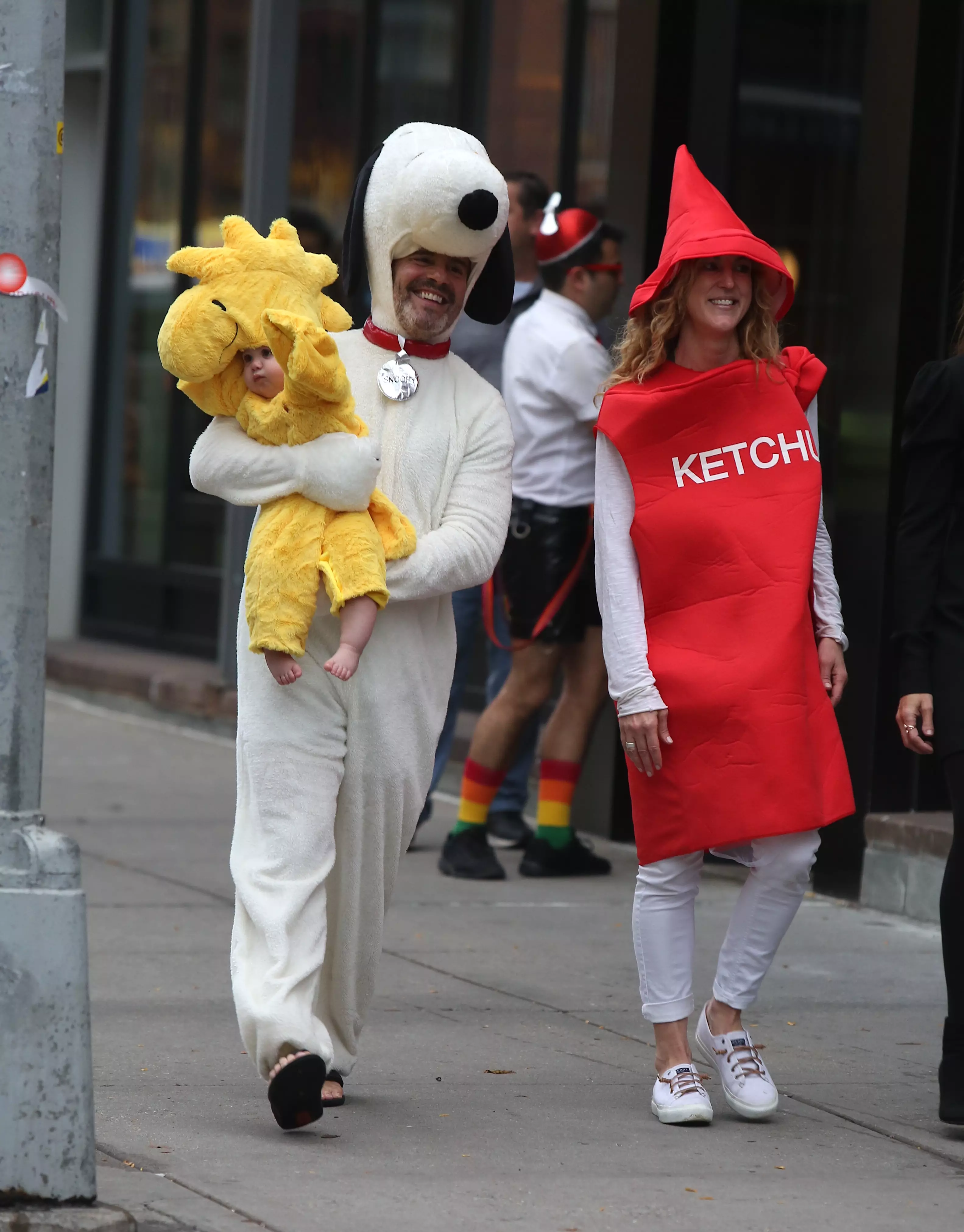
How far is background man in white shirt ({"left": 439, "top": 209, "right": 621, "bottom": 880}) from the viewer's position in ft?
23.9

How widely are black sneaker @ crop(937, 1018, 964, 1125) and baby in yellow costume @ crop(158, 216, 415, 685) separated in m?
1.53

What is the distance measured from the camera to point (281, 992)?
166 inches

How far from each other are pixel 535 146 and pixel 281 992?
6368 mm

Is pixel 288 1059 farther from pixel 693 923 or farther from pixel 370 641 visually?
pixel 693 923

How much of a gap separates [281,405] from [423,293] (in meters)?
0.45

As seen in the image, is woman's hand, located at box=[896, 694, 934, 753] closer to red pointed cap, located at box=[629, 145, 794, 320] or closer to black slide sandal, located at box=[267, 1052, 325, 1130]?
red pointed cap, located at box=[629, 145, 794, 320]

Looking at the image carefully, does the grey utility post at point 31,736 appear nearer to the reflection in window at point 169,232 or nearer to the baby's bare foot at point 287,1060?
the baby's bare foot at point 287,1060

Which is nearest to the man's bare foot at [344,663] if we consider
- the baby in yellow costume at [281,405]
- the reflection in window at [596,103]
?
the baby in yellow costume at [281,405]

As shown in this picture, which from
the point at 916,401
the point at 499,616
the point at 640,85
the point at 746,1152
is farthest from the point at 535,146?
the point at 746,1152

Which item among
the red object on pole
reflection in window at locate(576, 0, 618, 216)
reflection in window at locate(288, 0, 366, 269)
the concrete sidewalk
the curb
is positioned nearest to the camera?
the curb

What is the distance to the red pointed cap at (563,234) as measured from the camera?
24.3 ft

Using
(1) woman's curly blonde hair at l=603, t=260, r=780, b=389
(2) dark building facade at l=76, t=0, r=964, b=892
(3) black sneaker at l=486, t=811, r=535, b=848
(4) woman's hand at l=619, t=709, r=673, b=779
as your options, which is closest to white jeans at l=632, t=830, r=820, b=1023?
(4) woman's hand at l=619, t=709, r=673, b=779

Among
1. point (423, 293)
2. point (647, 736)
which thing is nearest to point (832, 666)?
point (647, 736)

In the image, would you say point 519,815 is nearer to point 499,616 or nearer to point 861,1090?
point 499,616
